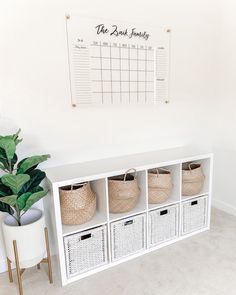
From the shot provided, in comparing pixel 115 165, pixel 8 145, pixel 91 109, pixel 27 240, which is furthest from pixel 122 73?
pixel 27 240

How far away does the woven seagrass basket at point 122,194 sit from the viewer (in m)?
1.69

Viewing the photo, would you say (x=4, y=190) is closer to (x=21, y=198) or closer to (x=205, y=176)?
(x=21, y=198)

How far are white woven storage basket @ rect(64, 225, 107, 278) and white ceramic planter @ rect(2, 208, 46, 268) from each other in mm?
168

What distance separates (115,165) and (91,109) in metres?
0.48

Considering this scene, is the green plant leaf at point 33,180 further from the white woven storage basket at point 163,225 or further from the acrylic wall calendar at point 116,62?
the white woven storage basket at point 163,225

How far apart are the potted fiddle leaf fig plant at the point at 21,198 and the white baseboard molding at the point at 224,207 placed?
1.87 m

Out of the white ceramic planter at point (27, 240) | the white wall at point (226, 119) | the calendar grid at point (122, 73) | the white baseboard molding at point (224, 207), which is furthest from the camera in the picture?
the white baseboard molding at point (224, 207)

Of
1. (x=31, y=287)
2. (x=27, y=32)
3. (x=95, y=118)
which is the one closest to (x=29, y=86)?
(x=27, y=32)

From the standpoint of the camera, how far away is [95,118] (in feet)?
6.20

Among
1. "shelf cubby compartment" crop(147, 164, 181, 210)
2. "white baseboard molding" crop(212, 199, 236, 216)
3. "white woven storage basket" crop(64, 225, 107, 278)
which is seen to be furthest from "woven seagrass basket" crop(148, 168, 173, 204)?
"white baseboard molding" crop(212, 199, 236, 216)

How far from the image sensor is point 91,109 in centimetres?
186

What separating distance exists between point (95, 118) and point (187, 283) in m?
1.32

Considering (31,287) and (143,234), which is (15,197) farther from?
(143,234)

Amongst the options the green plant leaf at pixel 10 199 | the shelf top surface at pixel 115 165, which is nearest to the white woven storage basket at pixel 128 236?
the shelf top surface at pixel 115 165
